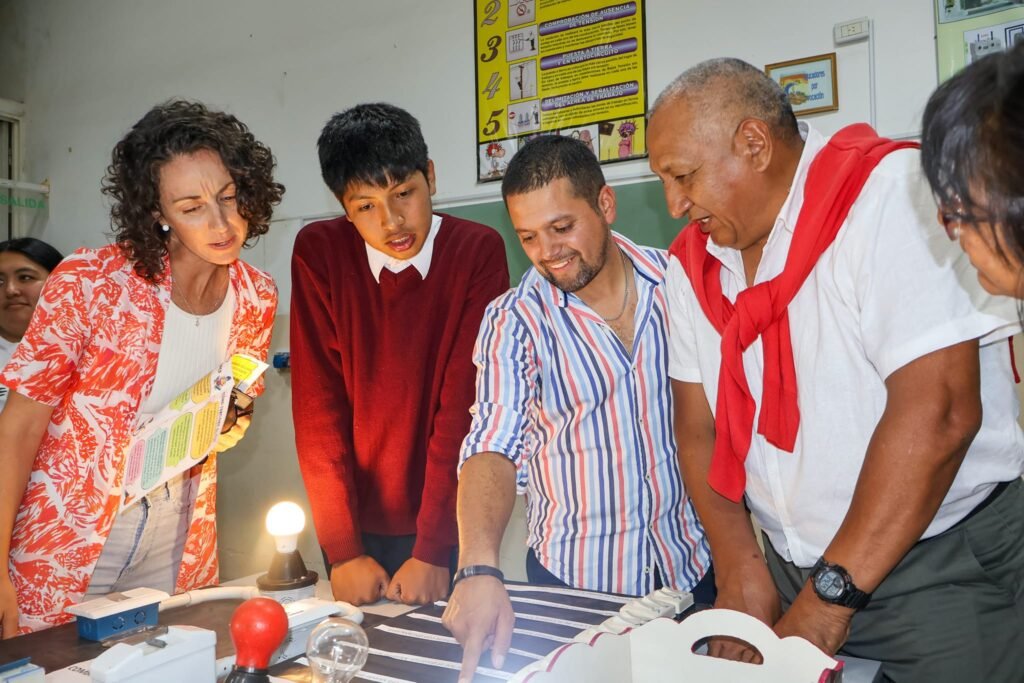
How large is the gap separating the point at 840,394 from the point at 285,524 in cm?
98

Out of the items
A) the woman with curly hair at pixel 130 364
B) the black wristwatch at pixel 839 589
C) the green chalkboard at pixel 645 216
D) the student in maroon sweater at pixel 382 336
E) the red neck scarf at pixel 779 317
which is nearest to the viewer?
the black wristwatch at pixel 839 589

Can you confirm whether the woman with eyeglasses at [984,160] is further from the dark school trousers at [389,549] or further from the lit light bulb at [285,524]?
the dark school trousers at [389,549]

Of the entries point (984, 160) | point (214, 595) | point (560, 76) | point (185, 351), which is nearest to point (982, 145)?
point (984, 160)

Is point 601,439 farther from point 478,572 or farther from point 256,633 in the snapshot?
point 256,633

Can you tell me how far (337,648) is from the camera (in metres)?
1.08

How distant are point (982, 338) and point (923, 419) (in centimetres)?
17

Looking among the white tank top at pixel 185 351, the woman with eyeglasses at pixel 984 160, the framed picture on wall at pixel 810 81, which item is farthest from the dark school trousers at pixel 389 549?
the framed picture on wall at pixel 810 81

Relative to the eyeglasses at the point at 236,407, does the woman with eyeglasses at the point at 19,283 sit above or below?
above

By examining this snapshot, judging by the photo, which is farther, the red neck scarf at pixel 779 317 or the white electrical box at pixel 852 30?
the white electrical box at pixel 852 30

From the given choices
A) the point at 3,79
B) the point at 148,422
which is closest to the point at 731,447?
the point at 148,422

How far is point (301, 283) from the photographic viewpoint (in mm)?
1985

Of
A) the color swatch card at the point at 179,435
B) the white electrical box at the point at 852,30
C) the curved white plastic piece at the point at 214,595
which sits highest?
the white electrical box at the point at 852,30

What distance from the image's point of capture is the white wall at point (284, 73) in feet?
8.48

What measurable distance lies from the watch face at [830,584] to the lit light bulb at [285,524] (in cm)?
89
